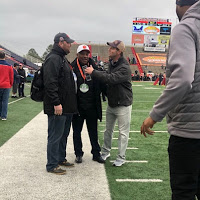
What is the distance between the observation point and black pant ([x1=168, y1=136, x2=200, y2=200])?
6.14ft

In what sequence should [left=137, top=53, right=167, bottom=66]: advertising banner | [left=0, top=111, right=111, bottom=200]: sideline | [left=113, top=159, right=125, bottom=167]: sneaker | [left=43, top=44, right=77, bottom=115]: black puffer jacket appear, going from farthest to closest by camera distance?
1. [left=137, top=53, right=167, bottom=66]: advertising banner
2. [left=113, top=159, right=125, bottom=167]: sneaker
3. [left=43, top=44, right=77, bottom=115]: black puffer jacket
4. [left=0, top=111, right=111, bottom=200]: sideline

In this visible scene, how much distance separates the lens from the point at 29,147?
5098 millimetres

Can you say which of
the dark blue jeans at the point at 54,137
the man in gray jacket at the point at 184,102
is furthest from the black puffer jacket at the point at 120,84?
the man in gray jacket at the point at 184,102

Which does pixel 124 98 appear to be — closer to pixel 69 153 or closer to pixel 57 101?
pixel 57 101

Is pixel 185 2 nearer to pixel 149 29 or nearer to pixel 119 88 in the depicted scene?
pixel 119 88

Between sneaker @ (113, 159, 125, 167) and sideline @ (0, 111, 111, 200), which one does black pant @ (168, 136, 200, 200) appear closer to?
sideline @ (0, 111, 111, 200)

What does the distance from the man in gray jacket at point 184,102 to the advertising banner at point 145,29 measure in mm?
62488

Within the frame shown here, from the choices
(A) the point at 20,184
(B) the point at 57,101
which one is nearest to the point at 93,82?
(B) the point at 57,101

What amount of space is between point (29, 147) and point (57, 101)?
6.49 feet

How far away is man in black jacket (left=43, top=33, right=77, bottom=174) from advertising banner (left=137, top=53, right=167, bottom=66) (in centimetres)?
5838

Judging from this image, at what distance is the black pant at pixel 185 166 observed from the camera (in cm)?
187

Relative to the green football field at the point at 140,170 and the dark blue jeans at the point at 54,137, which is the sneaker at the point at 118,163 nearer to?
the green football field at the point at 140,170

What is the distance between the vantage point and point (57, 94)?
3.58m

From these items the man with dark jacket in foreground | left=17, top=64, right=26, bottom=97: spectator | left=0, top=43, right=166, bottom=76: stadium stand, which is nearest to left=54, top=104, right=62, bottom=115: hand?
the man with dark jacket in foreground
